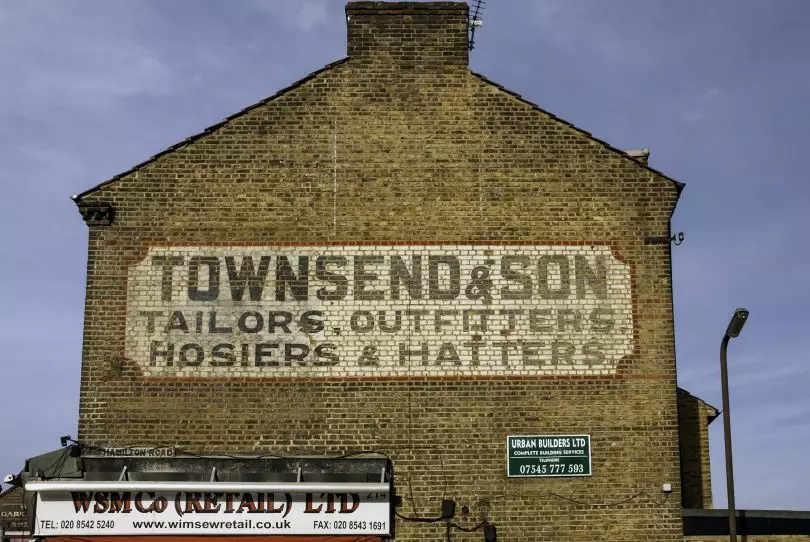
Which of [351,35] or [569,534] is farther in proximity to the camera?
[351,35]

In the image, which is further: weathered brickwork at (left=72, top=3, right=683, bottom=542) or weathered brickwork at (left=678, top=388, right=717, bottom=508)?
weathered brickwork at (left=678, top=388, right=717, bottom=508)

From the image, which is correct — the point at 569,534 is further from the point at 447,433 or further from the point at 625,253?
the point at 625,253

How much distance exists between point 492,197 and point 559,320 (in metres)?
Answer: 2.52

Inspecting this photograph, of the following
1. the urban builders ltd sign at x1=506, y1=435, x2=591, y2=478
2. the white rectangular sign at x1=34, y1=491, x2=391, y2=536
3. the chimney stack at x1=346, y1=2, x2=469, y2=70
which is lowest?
the white rectangular sign at x1=34, y1=491, x2=391, y2=536

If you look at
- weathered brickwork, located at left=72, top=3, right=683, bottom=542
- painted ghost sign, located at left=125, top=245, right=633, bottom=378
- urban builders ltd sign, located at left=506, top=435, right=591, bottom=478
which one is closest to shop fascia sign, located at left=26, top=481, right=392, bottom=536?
weathered brickwork, located at left=72, top=3, right=683, bottom=542

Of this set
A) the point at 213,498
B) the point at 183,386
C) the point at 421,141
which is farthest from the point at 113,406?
the point at 421,141

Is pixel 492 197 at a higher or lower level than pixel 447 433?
higher

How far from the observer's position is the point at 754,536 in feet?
53.5

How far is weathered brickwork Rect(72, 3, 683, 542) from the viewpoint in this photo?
54.0 ft

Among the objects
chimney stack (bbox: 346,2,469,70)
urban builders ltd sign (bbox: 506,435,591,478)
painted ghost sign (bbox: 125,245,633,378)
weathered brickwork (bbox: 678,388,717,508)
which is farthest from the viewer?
weathered brickwork (bbox: 678,388,717,508)

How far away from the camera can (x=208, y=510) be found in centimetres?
1584

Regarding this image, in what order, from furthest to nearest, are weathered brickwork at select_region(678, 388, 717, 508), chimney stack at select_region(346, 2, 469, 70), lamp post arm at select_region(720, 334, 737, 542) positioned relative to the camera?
weathered brickwork at select_region(678, 388, 717, 508)
chimney stack at select_region(346, 2, 469, 70)
lamp post arm at select_region(720, 334, 737, 542)

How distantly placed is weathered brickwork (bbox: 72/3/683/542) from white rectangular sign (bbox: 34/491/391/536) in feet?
2.79

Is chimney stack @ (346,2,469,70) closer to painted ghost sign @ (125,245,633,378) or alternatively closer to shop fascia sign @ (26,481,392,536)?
painted ghost sign @ (125,245,633,378)
